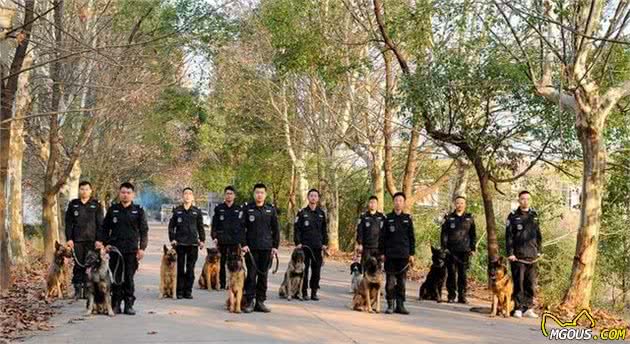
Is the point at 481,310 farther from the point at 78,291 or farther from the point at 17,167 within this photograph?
the point at 17,167

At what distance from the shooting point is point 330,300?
574 inches

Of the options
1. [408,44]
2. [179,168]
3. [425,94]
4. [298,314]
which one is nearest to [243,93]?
[179,168]

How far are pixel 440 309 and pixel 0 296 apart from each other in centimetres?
753

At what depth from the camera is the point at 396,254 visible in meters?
12.9

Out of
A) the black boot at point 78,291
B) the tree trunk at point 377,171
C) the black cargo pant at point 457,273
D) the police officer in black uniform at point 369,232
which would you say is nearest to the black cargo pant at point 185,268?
the black boot at point 78,291

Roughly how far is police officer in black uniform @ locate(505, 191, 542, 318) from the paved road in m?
0.57

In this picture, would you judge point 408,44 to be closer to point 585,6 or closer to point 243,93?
point 585,6

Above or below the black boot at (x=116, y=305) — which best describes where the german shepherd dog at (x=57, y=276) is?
above

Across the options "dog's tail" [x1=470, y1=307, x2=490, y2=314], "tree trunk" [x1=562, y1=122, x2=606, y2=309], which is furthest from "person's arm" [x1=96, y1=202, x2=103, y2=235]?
"tree trunk" [x1=562, y1=122, x2=606, y2=309]

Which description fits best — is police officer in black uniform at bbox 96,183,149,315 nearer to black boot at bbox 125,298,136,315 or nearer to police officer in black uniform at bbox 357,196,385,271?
black boot at bbox 125,298,136,315

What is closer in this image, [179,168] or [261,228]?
[261,228]

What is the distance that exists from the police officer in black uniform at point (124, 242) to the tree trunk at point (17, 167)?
262 inches

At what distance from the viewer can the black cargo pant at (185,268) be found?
14289mm

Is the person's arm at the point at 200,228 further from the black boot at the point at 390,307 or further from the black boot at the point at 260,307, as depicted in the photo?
the black boot at the point at 390,307
